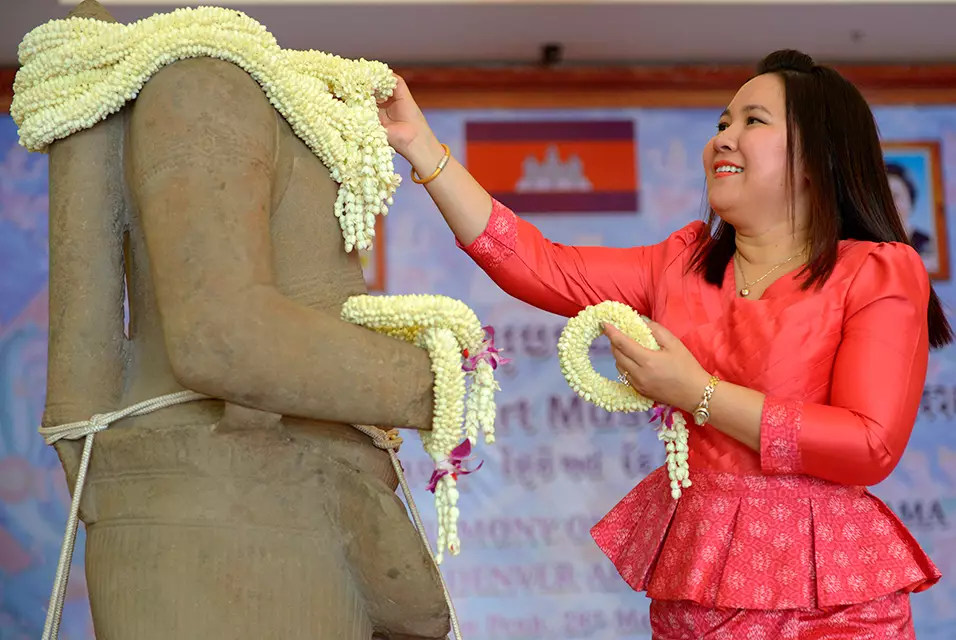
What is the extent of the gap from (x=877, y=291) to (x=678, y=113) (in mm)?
2204

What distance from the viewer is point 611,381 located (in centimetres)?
168

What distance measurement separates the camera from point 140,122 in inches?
48.5

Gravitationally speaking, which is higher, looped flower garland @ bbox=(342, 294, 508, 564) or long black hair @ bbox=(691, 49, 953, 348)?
long black hair @ bbox=(691, 49, 953, 348)

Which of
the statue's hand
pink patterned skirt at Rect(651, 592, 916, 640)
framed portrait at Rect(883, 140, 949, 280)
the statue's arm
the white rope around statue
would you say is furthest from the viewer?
framed portrait at Rect(883, 140, 949, 280)

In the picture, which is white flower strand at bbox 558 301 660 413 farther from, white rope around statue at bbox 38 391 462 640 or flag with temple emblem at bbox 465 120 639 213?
flag with temple emblem at bbox 465 120 639 213

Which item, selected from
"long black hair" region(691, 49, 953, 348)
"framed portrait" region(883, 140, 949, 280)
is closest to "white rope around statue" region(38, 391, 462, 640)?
"long black hair" region(691, 49, 953, 348)

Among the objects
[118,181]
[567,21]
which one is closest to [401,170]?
[567,21]

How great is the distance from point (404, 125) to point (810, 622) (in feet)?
3.18

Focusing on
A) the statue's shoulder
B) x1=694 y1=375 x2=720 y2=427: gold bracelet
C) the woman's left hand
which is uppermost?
the statue's shoulder

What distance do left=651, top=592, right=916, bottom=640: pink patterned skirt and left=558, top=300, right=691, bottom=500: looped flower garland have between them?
0.64ft

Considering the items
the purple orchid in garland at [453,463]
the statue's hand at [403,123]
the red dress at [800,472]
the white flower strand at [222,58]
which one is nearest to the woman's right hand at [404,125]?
the statue's hand at [403,123]

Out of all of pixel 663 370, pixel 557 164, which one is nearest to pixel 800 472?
pixel 663 370

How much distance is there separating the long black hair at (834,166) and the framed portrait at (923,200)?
209 cm

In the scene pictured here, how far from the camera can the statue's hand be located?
1789 millimetres
